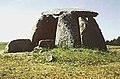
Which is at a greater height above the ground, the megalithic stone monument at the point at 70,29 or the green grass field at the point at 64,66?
the megalithic stone monument at the point at 70,29

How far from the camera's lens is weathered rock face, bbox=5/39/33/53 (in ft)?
92.3

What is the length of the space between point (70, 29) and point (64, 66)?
329 inches

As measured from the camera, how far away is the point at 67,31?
2642cm

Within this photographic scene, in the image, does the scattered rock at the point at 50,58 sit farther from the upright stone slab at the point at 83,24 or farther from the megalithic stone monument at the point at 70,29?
the upright stone slab at the point at 83,24

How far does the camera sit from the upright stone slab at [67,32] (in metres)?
25.8

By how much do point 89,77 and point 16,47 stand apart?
14.2 m

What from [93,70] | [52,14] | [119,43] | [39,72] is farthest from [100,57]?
[119,43]

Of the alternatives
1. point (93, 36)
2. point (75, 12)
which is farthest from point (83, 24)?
point (75, 12)

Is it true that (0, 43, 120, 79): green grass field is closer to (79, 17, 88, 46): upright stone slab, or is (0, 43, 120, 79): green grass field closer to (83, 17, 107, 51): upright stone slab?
(83, 17, 107, 51): upright stone slab

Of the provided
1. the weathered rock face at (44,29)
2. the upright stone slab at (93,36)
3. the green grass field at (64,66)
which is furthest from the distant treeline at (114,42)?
the green grass field at (64,66)

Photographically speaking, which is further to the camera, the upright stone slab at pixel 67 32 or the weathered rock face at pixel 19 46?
the weathered rock face at pixel 19 46

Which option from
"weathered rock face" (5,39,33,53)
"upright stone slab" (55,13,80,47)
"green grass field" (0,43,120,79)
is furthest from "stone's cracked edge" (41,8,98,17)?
"green grass field" (0,43,120,79)

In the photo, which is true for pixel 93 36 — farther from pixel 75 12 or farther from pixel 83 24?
pixel 75 12

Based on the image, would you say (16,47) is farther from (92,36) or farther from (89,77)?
(89,77)
